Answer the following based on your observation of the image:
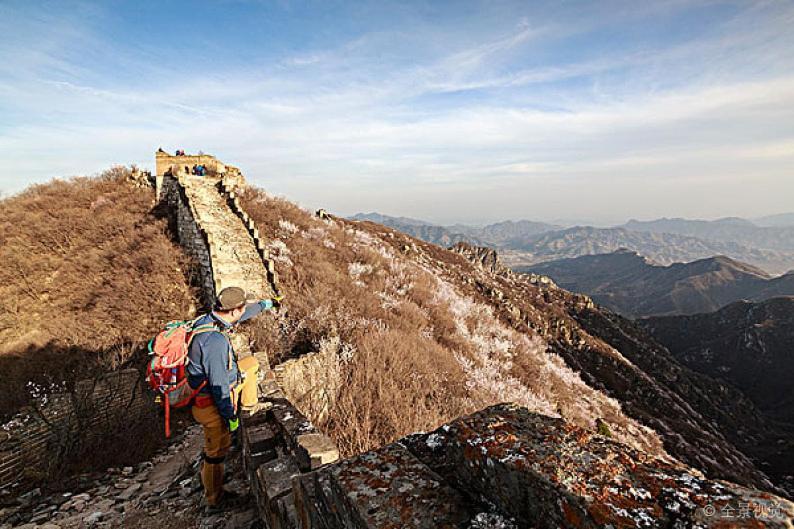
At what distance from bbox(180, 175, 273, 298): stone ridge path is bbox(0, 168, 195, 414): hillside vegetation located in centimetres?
132

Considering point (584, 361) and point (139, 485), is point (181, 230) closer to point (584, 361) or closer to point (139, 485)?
point (139, 485)

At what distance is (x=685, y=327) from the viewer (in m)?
96.3

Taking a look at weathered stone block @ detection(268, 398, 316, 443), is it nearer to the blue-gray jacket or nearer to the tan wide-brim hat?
the blue-gray jacket

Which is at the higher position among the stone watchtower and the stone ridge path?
the stone watchtower

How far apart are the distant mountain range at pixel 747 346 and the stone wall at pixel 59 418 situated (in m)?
93.6

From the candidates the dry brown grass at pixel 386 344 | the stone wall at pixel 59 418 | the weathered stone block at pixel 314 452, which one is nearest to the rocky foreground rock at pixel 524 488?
the weathered stone block at pixel 314 452

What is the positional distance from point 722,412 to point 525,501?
66384 millimetres

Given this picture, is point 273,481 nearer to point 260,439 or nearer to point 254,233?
point 260,439

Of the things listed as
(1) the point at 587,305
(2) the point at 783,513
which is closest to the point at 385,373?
(2) the point at 783,513

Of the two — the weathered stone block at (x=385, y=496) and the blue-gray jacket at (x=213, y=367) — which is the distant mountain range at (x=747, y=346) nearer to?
the weathered stone block at (x=385, y=496)

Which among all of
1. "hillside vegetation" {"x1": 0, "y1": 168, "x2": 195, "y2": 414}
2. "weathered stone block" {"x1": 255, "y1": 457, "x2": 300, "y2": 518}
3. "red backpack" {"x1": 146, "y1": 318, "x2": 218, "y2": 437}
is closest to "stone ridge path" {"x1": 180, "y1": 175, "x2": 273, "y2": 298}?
A: "hillside vegetation" {"x1": 0, "y1": 168, "x2": 195, "y2": 414}

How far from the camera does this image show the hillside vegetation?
891cm

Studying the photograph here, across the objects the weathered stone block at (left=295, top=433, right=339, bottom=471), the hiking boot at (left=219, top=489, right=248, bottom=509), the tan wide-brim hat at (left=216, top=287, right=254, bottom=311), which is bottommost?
the hiking boot at (left=219, top=489, right=248, bottom=509)

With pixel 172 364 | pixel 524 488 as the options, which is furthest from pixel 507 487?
pixel 172 364
